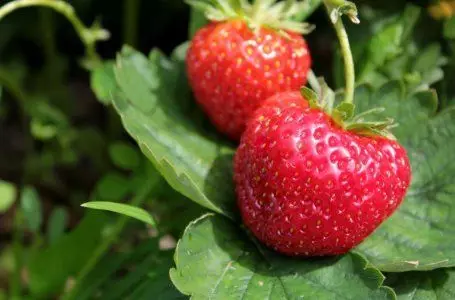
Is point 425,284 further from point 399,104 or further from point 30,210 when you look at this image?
point 30,210

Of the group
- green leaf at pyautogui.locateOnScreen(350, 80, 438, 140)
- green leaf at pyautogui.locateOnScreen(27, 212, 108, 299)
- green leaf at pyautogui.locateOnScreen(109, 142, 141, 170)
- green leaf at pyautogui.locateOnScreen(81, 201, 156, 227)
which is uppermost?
green leaf at pyautogui.locateOnScreen(350, 80, 438, 140)

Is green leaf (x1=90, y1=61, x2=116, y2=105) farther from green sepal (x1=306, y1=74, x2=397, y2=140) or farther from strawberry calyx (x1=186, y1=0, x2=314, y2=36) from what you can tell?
green sepal (x1=306, y1=74, x2=397, y2=140)

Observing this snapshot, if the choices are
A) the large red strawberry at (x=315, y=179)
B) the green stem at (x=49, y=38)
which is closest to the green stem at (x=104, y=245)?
the large red strawberry at (x=315, y=179)

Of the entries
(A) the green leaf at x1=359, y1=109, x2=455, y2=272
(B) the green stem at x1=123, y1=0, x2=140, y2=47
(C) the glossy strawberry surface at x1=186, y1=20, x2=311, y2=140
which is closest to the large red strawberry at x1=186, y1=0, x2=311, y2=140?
(C) the glossy strawberry surface at x1=186, y1=20, x2=311, y2=140

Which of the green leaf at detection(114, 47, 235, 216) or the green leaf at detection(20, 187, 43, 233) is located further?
the green leaf at detection(20, 187, 43, 233)

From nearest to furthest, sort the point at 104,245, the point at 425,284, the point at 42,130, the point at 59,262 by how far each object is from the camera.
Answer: the point at 425,284 → the point at 104,245 → the point at 59,262 → the point at 42,130

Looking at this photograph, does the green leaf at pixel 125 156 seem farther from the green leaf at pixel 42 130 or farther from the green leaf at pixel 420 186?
the green leaf at pixel 420 186

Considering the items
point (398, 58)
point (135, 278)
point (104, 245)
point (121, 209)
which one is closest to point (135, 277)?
point (135, 278)
